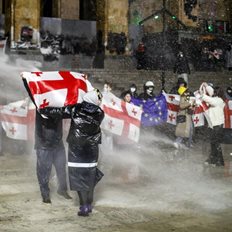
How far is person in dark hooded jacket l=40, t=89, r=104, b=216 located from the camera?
6477 mm

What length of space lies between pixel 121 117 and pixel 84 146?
16.5 feet

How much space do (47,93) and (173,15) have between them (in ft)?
71.8

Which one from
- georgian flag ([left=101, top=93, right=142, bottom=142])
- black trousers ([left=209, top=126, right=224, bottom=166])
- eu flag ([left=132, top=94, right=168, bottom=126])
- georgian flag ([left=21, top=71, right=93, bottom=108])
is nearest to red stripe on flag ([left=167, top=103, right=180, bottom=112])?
eu flag ([left=132, top=94, right=168, bottom=126])

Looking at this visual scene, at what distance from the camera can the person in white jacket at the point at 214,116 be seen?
405 inches

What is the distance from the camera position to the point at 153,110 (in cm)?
1288

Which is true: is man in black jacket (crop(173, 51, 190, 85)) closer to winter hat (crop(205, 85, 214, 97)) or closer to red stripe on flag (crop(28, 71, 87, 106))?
winter hat (crop(205, 85, 214, 97))

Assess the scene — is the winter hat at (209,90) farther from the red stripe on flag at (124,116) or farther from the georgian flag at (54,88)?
the georgian flag at (54,88)

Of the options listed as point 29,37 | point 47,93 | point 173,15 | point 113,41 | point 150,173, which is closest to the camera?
point 47,93

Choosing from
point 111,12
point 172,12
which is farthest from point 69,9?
point 172,12

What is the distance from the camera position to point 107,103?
37.5 ft

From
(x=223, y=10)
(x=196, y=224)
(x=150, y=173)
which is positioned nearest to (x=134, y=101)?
(x=150, y=173)

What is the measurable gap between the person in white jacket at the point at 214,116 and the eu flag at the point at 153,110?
2438 mm


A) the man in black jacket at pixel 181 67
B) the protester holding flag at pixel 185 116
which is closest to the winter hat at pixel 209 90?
the protester holding flag at pixel 185 116

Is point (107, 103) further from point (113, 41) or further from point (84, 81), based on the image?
point (113, 41)
